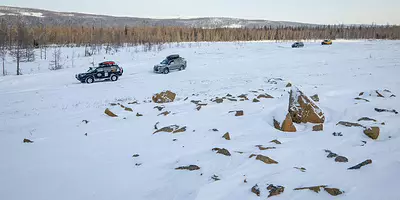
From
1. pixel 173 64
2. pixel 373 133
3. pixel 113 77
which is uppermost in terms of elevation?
pixel 173 64

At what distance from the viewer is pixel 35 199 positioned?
15.5 ft

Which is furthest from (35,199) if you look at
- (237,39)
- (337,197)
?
(237,39)

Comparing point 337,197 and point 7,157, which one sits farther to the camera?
point 7,157

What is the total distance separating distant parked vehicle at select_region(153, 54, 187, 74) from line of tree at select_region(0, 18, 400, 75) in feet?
64.2

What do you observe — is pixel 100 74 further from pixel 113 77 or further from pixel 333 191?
pixel 333 191

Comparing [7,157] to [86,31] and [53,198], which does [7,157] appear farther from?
[86,31]

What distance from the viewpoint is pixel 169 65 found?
26.3m

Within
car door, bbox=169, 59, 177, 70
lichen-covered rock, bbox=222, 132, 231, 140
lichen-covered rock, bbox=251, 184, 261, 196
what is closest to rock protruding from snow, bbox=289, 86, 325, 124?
lichen-covered rock, bbox=222, 132, 231, 140

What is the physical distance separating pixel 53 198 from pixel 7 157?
2.84 meters

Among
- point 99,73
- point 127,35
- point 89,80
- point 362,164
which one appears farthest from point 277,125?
point 127,35

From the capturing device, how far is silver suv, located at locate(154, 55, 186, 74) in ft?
84.8

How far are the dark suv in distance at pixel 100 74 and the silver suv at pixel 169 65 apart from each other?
14.0ft

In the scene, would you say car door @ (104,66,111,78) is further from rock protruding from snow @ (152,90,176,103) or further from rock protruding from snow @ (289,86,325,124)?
rock protruding from snow @ (289,86,325,124)

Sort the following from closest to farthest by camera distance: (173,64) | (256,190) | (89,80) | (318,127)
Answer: (256,190) < (318,127) < (89,80) < (173,64)
